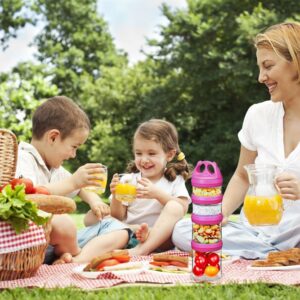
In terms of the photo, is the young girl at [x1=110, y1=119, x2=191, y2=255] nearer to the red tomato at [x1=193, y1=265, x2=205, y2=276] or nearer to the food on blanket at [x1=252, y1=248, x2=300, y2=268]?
the food on blanket at [x1=252, y1=248, x2=300, y2=268]

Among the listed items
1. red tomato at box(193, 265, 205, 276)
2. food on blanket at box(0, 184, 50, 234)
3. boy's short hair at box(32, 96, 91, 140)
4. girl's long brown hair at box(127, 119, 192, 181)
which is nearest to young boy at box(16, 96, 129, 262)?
boy's short hair at box(32, 96, 91, 140)

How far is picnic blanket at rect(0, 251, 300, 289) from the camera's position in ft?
11.5

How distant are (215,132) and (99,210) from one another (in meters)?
15.7

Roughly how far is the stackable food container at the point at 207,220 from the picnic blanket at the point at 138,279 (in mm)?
113

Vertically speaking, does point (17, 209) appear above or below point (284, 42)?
below

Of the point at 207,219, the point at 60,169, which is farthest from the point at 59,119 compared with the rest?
the point at 207,219

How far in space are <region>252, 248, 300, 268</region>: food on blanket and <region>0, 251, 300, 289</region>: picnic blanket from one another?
95 mm

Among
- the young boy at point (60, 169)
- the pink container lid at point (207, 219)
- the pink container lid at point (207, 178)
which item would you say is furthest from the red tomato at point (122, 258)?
the pink container lid at point (207, 178)

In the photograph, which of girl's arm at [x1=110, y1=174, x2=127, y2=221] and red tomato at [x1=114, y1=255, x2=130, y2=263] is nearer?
red tomato at [x1=114, y1=255, x2=130, y2=263]

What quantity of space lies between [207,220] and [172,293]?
45 centimetres

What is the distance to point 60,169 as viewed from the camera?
15.9 feet

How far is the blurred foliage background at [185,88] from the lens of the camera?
19516mm

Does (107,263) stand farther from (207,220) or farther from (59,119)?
(59,119)

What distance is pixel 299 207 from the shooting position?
14.2 ft
